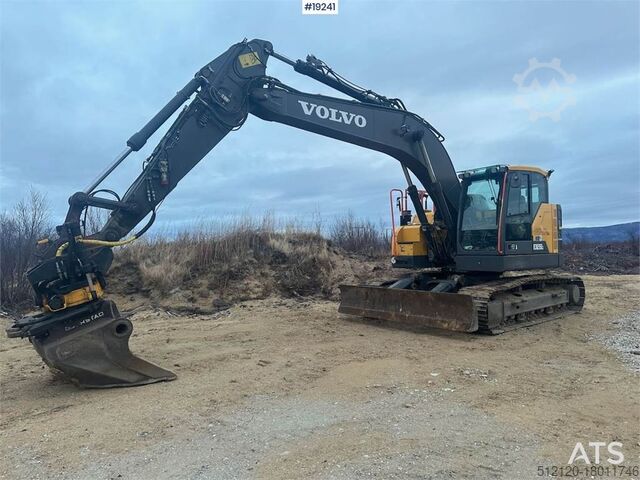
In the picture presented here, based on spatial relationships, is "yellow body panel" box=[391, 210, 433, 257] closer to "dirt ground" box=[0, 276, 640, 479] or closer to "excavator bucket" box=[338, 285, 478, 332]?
"excavator bucket" box=[338, 285, 478, 332]

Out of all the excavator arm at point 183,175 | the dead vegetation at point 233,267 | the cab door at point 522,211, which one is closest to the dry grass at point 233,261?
the dead vegetation at point 233,267

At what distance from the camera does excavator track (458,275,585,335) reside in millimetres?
7547

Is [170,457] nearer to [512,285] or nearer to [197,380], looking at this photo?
[197,380]

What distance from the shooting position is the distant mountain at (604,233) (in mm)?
29737

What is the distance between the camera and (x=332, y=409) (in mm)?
4461

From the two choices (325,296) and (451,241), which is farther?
(325,296)

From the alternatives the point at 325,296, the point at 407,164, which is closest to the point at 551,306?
the point at 407,164

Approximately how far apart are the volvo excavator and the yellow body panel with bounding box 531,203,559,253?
0.03 meters

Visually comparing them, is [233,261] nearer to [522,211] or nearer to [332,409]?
[522,211]

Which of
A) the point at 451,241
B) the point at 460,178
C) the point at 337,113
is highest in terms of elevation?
the point at 337,113

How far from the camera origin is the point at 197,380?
5.41 m

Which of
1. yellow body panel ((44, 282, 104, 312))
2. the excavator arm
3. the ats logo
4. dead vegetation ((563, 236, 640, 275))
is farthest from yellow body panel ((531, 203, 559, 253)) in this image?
dead vegetation ((563, 236, 640, 275))

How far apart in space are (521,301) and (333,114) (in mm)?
4359

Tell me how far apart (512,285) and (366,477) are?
584 cm
